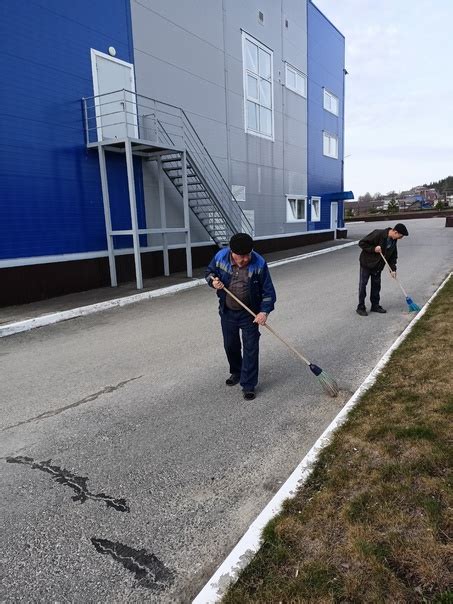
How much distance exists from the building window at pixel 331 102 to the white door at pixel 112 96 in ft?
56.5

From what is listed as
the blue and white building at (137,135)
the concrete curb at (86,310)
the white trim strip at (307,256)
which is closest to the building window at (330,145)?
the blue and white building at (137,135)

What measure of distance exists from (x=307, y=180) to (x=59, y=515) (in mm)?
23458

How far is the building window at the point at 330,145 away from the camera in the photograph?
2661 cm

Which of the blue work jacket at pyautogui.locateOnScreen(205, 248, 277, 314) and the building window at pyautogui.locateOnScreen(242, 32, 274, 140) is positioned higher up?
the building window at pyautogui.locateOnScreen(242, 32, 274, 140)

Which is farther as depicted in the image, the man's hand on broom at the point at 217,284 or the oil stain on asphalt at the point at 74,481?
the man's hand on broom at the point at 217,284

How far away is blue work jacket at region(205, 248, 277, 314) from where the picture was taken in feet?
14.8

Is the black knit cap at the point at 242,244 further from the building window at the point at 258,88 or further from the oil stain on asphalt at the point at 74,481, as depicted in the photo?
the building window at the point at 258,88

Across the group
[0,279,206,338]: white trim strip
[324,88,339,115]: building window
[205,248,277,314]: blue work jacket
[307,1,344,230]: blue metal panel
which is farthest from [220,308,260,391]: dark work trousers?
[324,88,339,115]: building window

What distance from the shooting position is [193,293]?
11383mm

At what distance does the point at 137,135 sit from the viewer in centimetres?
1262

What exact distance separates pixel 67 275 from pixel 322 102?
20.6 meters

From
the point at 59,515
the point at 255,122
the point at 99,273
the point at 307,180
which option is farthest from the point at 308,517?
the point at 307,180

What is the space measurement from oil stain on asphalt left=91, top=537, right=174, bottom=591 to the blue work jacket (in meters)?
2.53

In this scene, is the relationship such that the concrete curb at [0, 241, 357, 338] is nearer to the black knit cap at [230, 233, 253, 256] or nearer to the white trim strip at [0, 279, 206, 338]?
the white trim strip at [0, 279, 206, 338]
